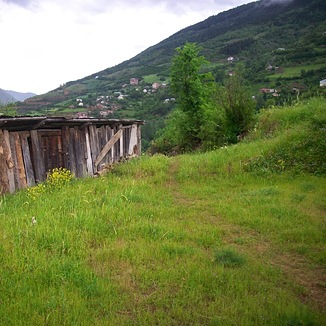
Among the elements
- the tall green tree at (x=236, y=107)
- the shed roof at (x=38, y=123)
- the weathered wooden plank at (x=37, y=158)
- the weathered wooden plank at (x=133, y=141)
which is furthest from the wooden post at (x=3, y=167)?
the tall green tree at (x=236, y=107)

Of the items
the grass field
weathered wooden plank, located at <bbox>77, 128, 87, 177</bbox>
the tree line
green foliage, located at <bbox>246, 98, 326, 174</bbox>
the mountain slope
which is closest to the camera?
green foliage, located at <bbox>246, 98, 326, 174</bbox>

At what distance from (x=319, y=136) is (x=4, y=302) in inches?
452

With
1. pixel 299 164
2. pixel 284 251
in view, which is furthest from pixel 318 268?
pixel 299 164

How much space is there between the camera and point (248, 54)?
108625 mm

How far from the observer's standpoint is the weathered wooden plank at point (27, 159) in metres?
9.34

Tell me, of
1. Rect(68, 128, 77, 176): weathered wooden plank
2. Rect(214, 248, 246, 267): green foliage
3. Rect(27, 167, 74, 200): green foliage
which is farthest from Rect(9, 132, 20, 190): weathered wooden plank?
Rect(214, 248, 246, 267): green foliage

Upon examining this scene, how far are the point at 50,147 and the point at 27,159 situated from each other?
146 centimetres

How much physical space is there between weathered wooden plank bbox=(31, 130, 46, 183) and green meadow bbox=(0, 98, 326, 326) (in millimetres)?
1495

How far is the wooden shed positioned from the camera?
28.5 ft

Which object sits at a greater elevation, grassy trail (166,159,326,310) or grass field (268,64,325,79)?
grass field (268,64,325,79)

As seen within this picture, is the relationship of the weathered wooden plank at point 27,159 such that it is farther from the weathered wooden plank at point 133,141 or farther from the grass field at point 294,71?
the grass field at point 294,71

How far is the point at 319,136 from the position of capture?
448 inches

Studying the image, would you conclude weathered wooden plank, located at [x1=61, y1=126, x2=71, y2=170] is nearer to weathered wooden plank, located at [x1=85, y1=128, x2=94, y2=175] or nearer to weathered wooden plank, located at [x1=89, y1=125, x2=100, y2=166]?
weathered wooden plank, located at [x1=85, y1=128, x2=94, y2=175]

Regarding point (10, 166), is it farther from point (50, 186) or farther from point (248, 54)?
point (248, 54)
